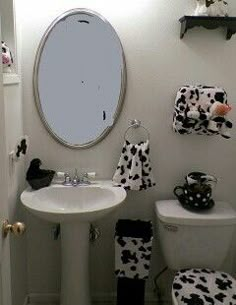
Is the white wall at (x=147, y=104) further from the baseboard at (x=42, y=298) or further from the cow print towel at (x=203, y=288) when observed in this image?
the cow print towel at (x=203, y=288)

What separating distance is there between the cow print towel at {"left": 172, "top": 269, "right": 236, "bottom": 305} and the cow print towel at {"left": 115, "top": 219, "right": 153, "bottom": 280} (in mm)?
223

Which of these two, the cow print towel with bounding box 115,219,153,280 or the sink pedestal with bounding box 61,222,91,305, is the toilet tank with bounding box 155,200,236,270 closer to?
the cow print towel with bounding box 115,219,153,280

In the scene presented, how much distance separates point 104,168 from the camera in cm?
215

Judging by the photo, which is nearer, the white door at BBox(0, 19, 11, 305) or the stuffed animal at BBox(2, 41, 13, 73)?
the white door at BBox(0, 19, 11, 305)

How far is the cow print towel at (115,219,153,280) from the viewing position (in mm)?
1998

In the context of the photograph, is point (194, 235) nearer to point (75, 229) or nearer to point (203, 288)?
point (203, 288)

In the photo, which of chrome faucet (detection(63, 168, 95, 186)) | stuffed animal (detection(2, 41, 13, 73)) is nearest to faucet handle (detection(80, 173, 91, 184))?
chrome faucet (detection(63, 168, 95, 186))

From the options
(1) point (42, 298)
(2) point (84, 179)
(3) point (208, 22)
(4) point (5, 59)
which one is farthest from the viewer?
(1) point (42, 298)

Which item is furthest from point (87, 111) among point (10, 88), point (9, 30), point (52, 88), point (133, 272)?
point (133, 272)

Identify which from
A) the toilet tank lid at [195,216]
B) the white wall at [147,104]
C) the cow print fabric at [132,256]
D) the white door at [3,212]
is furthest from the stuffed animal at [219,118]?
the white door at [3,212]

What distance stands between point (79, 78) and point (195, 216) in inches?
40.6

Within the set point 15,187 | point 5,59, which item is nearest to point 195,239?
point 15,187

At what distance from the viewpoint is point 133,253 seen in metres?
2.01

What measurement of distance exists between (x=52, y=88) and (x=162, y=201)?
951mm
